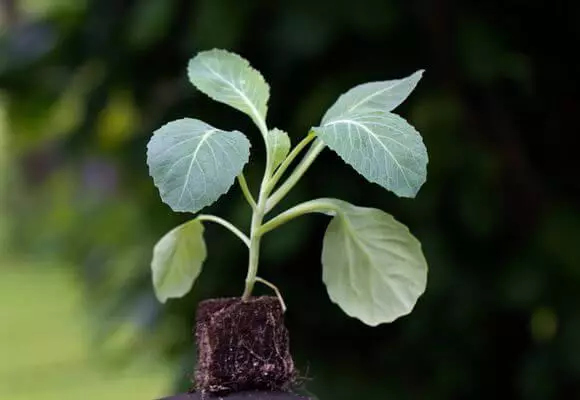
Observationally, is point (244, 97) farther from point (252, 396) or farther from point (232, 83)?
point (252, 396)

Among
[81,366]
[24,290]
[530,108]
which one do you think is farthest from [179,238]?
[24,290]

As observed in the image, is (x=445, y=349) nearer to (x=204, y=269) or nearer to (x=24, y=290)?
(x=204, y=269)

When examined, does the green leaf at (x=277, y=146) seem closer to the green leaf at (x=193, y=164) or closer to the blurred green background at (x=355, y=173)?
the green leaf at (x=193, y=164)


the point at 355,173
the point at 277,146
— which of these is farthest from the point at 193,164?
the point at 355,173

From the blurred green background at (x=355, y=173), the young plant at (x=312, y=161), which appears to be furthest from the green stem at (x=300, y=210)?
the blurred green background at (x=355, y=173)

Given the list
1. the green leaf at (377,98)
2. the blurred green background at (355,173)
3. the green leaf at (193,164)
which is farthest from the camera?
the blurred green background at (355,173)

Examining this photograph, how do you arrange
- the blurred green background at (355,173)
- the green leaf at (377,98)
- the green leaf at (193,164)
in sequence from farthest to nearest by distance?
the blurred green background at (355,173), the green leaf at (377,98), the green leaf at (193,164)

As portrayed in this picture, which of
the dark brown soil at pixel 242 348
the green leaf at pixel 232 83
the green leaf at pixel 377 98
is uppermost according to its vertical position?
the green leaf at pixel 232 83
